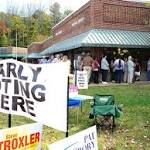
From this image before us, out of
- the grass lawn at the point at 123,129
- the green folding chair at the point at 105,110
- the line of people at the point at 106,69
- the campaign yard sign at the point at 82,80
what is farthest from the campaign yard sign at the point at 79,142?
the line of people at the point at 106,69

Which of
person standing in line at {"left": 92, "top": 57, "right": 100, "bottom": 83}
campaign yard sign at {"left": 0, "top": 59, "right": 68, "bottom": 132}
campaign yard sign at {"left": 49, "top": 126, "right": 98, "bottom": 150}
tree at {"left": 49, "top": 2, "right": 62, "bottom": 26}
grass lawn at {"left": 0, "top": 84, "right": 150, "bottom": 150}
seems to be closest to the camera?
campaign yard sign at {"left": 49, "top": 126, "right": 98, "bottom": 150}

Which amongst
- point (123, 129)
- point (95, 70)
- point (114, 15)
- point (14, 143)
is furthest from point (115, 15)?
point (14, 143)

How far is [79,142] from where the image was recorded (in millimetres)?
5328

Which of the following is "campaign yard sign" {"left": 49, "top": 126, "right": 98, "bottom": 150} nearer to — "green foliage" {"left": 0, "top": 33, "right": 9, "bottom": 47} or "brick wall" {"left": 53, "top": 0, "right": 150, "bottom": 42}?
"brick wall" {"left": 53, "top": 0, "right": 150, "bottom": 42}

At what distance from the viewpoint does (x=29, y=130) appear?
5.37 metres

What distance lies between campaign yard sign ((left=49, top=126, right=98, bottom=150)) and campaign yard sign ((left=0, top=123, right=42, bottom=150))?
50 centimetres

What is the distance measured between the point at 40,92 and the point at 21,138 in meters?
0.83

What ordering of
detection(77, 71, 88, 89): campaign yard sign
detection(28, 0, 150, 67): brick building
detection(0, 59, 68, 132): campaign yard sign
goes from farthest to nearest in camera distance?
detection(28, 0, 150, 67): brick building → detection(77, 71, 88, 89): campaign yard sign → detection(0, 59, 68, 132): campaign yard sign

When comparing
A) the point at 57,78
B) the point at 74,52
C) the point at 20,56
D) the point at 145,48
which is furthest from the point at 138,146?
the point at 20,56

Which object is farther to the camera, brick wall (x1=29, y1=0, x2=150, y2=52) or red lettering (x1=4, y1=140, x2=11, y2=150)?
brick wall (x1=29, y1=0, x2=150, y2=52)

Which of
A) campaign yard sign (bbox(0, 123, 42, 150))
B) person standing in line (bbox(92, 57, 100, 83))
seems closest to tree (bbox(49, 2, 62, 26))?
person standing in line (bbox(92, 57, 100, 83))

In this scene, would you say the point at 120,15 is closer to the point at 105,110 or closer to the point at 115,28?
the point at 115,28

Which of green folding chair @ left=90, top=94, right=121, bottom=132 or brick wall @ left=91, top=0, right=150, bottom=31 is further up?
brick wall @ left=91, top=0, right=150, bottom=31

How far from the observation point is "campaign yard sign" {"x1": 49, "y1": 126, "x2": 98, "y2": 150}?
4.99m
